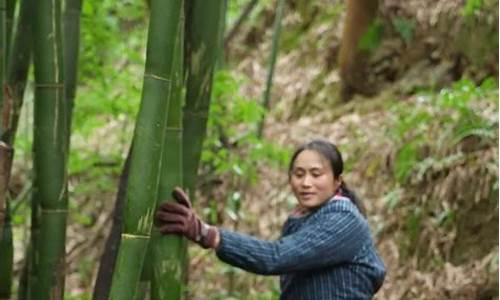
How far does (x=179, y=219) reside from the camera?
207cm

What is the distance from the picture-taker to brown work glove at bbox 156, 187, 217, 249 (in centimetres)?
206

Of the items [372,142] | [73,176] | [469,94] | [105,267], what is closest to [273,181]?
[372,142]

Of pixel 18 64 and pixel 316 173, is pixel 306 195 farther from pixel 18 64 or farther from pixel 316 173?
pixel 18 64

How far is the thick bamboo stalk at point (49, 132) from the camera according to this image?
234 centimetres

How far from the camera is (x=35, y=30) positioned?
2348 millimetres

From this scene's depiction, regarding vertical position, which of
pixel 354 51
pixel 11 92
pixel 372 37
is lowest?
pixel 11 92

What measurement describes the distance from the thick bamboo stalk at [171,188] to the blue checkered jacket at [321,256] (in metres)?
0.15

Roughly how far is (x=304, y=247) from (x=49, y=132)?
0.75m

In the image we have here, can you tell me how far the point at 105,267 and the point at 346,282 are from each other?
2.67 feet

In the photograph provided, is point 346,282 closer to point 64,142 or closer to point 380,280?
point 380,280

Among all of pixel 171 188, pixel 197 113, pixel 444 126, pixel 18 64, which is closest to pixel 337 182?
pixel 197 113

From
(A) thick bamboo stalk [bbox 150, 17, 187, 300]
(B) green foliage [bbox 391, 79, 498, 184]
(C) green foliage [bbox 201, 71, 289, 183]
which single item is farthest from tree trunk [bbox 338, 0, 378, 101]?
(A) thick bamboo stalk [bbox 150, 17, 187, 300]

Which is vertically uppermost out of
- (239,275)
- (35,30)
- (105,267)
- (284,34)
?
(284,34)

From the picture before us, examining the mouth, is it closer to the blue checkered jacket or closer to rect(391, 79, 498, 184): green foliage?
the blue checkered jacket
